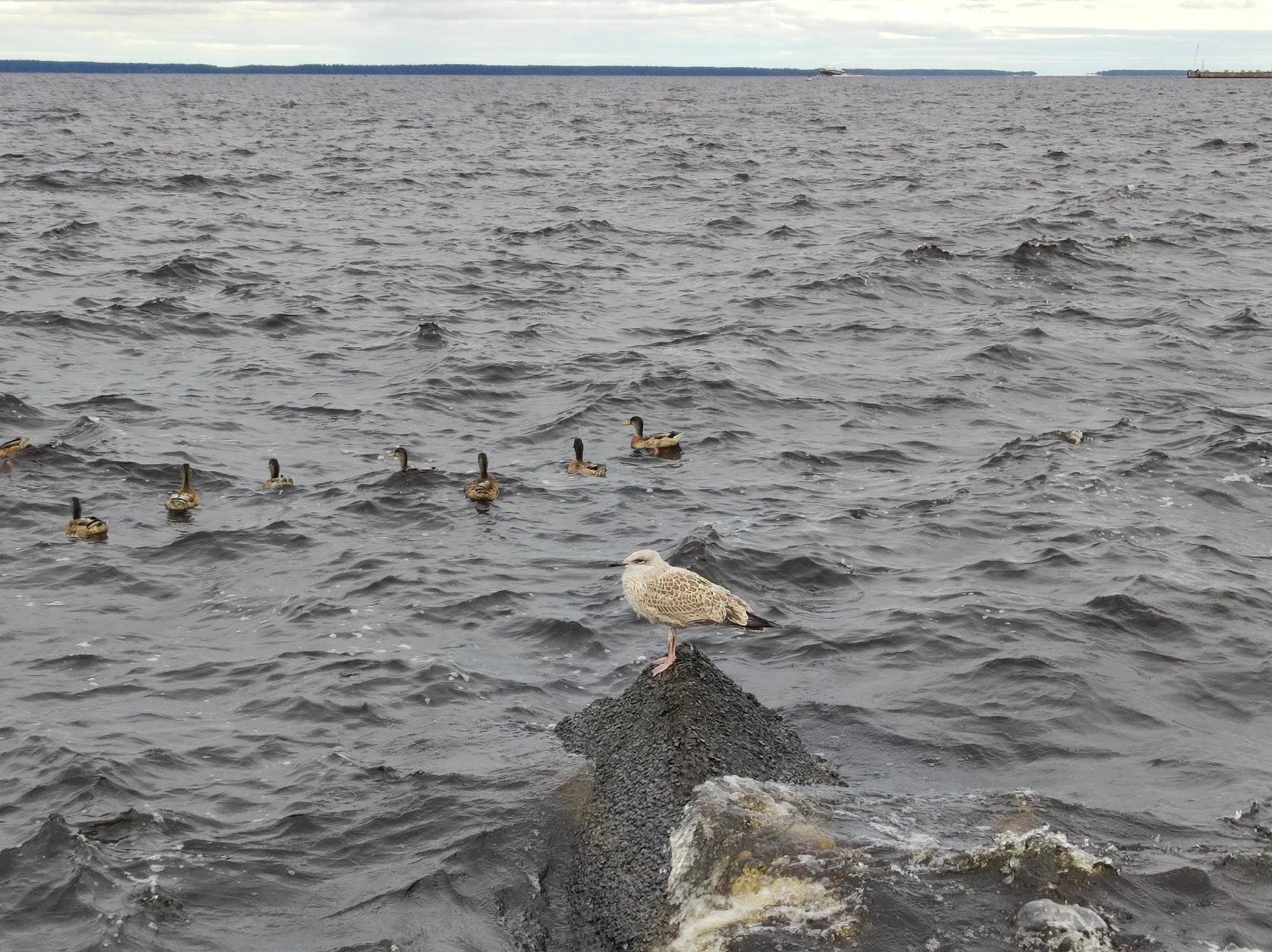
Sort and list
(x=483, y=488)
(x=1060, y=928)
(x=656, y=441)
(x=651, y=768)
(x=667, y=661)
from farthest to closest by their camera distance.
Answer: (x=656, y=441)
(x=483, y=488)
(x=667, y=661)
(x=651, y=768)
(x=1060, y=928)

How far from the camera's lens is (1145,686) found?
11523mm

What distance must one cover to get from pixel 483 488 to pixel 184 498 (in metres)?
3.82

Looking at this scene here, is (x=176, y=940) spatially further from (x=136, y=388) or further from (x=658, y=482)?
(x=136, y=388)

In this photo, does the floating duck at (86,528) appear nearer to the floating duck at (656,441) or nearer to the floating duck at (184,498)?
the floating duck at (184,498)

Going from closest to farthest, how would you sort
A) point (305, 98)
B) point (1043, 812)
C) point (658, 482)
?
point (1043, 812) → point (658, 482) → point (305, 98)

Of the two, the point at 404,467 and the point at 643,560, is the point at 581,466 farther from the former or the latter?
the point at 643,560

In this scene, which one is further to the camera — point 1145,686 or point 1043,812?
point 1145,686

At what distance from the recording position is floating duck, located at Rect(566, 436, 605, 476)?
1778 centimetres

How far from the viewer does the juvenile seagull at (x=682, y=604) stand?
395 inches

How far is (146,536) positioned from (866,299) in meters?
19.2

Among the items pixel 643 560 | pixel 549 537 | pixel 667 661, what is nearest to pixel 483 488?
pixel 549 537

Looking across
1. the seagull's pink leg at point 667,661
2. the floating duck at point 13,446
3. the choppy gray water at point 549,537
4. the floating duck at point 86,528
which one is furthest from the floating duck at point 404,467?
the seagull's pink leg at point 667,661

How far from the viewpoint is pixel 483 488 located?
16797 millimetres

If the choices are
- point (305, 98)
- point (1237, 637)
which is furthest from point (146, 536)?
point (305, 98)
